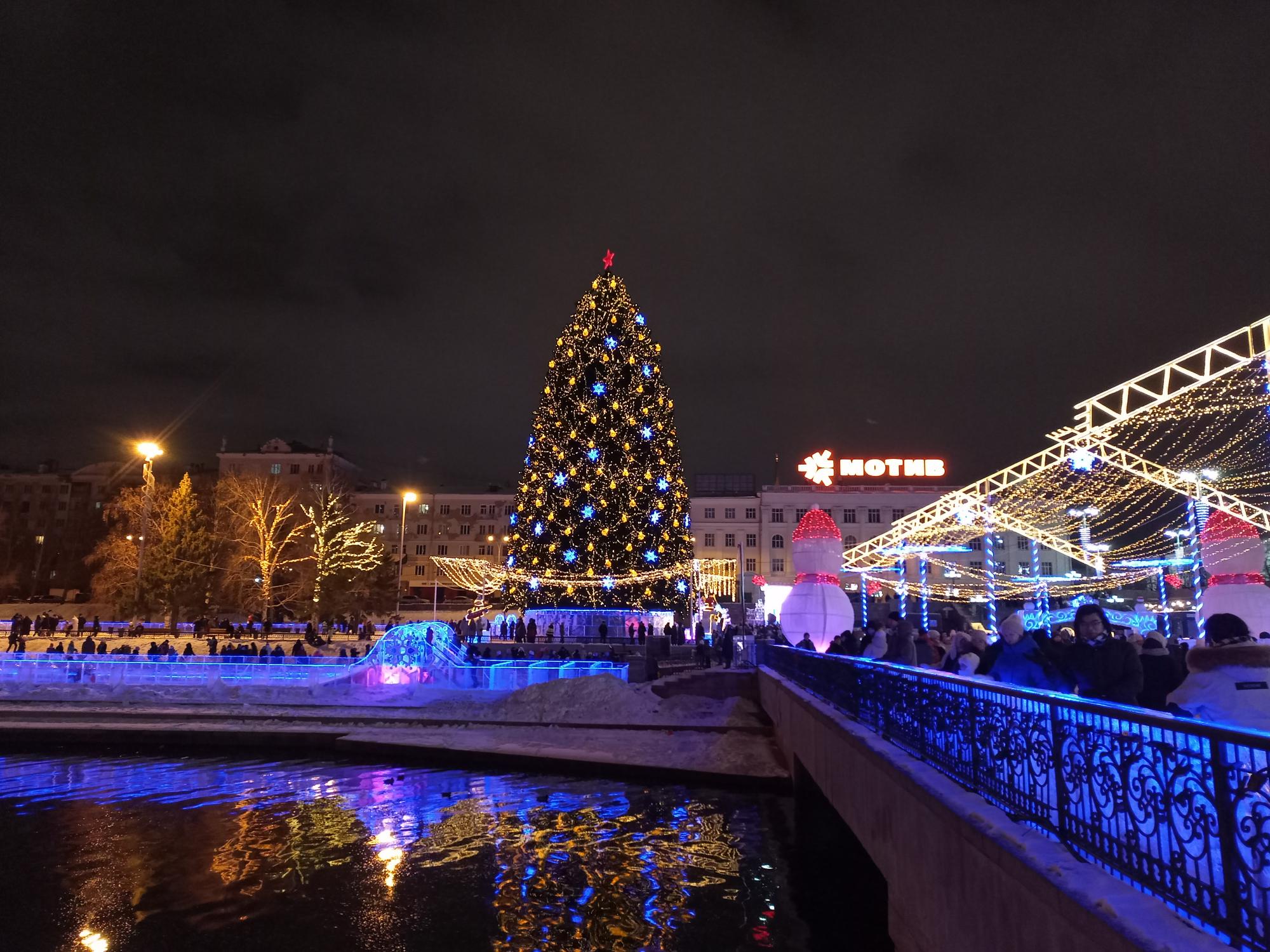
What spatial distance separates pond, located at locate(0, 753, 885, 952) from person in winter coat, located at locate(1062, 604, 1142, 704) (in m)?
4.29

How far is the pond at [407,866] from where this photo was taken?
8477 millimetres

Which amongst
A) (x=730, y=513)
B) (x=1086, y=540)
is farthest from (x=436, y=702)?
(x=730, y=513)

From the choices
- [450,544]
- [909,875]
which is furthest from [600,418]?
[450,544]

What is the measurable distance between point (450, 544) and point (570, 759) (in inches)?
2960

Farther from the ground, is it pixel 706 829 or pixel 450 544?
pixel 450 544

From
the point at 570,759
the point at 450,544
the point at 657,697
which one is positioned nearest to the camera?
the point at 570,759

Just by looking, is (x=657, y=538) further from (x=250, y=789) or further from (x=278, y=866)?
(x=278, y=866)

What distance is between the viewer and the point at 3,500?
91875 mm

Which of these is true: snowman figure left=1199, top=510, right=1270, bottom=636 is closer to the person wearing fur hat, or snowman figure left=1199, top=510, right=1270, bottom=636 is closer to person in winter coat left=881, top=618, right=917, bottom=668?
person in winter coat left=881, top=618, right=917, bottom=668

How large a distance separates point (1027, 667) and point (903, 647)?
4.89m

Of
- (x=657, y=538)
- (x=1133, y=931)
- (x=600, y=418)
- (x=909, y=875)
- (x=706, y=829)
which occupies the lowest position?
(x=706, y=829)

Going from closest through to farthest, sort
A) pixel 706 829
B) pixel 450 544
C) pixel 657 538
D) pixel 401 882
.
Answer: pixel 401 882 → pixel 706 829 → pixel 657 538 → pixel 450 544

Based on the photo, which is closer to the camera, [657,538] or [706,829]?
[706,829]

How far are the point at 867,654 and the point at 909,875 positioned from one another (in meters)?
7.80
